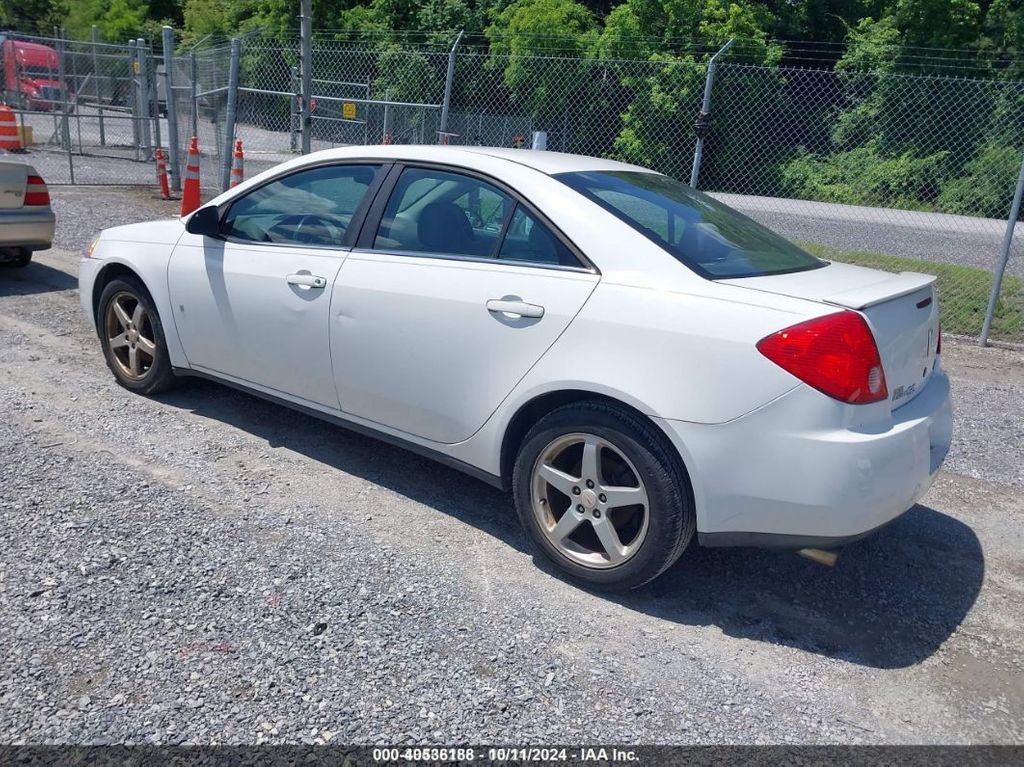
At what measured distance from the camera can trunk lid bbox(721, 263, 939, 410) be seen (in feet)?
10.7

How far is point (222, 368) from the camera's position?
16.0 ft

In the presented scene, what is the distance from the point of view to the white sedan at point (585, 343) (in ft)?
10.3

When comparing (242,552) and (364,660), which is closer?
(364,660)

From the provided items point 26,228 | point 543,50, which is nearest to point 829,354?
point 26,228

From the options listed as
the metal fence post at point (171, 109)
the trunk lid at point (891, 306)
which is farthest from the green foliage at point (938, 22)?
the trunk lid at point (891, 306)

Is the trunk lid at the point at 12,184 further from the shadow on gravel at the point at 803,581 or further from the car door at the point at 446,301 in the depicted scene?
the car door at the point at 446,301

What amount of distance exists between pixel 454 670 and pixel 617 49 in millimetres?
24275

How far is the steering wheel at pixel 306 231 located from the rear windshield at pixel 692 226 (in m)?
1.19

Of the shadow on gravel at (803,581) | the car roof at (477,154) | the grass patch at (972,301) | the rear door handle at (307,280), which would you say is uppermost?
the car roof at (477,154)

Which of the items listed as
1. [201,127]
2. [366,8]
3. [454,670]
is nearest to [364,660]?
[454,670]

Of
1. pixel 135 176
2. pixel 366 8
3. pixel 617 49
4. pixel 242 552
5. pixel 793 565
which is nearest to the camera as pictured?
pixel 242 552

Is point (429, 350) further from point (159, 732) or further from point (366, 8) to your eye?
point (366, 8)

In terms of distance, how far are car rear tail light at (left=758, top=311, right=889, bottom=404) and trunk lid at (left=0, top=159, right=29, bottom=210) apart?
23.1ft

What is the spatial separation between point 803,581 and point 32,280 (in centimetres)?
745
